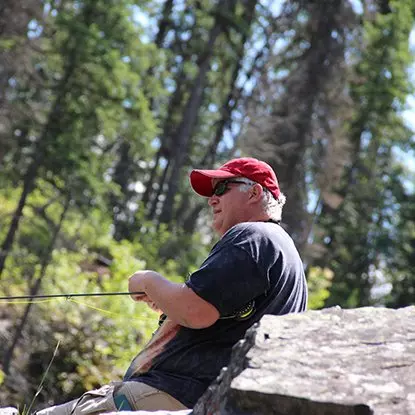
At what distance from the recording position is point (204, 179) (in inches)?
163

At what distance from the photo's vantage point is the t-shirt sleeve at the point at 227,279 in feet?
11.5

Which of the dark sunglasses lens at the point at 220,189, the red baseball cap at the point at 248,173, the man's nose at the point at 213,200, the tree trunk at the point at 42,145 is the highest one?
the red baseball cap at the point at 248,173

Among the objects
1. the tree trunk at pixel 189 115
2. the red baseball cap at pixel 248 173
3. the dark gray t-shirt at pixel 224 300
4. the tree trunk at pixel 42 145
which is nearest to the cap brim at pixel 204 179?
the red baseball cap at pixel 248 173

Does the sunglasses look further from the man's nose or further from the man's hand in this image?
the man's hand

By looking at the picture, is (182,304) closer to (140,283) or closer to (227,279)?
(227,279)

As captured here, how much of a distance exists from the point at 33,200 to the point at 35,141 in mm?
3340

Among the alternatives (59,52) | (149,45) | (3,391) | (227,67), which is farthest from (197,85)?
(3,391)

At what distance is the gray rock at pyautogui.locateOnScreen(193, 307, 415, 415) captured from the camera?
2721 mm

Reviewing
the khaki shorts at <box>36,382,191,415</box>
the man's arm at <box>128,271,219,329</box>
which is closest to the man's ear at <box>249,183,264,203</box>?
the man's arm at <box>128,271,219,329</box>

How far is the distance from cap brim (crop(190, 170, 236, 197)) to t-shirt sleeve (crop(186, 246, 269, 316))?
570 millimetres

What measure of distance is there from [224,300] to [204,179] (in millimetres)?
808

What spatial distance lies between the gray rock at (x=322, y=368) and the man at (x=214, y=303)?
0.28 m

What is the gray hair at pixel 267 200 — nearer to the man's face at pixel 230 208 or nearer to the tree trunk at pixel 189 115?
the man's face at pixel 230 208

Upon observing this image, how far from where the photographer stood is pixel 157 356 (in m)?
3.75
